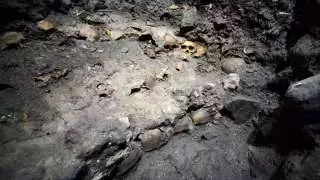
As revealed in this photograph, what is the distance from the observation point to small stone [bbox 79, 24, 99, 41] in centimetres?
278

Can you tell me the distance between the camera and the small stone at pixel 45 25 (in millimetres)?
2684

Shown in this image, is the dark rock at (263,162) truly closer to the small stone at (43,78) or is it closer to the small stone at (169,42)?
the small stone at (169,42)

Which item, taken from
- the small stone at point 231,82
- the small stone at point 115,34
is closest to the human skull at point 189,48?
the small stone at point 231,82

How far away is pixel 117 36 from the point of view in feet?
9.41

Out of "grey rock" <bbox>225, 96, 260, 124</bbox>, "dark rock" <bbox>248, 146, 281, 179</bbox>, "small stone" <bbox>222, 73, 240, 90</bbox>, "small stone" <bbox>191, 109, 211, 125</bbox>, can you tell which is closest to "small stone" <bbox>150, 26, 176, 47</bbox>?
"small stone" <bbox>222, 73, 240, 90</bbox>

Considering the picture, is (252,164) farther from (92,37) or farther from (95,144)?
(92,37)

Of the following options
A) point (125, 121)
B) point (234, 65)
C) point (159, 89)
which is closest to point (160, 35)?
point (159, 89)

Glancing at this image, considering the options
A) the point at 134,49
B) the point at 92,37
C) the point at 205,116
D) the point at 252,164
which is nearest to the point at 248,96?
the point at 205,116

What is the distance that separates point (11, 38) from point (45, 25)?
1.07 feet

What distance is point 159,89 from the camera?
256 centimetres

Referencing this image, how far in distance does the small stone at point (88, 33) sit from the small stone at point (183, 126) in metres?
1.20

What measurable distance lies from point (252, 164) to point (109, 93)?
129cm

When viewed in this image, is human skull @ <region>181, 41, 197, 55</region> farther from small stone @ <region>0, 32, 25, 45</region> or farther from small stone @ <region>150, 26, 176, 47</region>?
small stone @ <region>0, 32, 25, 45</region>

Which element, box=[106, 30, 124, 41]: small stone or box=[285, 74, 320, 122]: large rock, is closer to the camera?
box=[285, 74, 320, 122]: large rock
